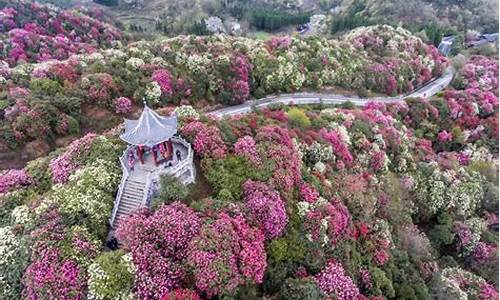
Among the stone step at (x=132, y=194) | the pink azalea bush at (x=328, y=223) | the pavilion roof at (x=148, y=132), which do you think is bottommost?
the pink azalea bush at (x=328, y=223)

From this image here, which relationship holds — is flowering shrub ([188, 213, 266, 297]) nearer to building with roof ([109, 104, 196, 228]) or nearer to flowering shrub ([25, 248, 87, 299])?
building with roof ([109, 104, 196, 228])

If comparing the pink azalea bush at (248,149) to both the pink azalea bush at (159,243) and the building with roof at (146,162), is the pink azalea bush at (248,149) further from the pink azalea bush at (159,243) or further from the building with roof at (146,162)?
the pink azalea bush at (159,243)

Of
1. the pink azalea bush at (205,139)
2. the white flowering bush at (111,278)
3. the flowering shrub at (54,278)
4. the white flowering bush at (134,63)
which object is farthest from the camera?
the white flowering bush at (134,63)

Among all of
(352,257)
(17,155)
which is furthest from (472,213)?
(17,155)

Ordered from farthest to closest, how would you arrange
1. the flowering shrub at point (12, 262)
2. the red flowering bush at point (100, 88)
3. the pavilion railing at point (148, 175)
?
the red flowering bush at point (100, 88) → the pavilion railing at point (148, 175) → the flowering shrub at point (12, 262)

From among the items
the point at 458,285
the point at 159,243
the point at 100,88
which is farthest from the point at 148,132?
the point at 458,285

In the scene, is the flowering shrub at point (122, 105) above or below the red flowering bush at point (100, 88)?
below

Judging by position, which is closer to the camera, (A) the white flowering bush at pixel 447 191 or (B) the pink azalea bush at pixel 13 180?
(B) the pink azalea bush at pixel 13 180

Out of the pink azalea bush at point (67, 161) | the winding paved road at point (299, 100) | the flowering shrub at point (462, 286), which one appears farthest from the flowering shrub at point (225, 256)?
the winding paved road at point (299, 100)

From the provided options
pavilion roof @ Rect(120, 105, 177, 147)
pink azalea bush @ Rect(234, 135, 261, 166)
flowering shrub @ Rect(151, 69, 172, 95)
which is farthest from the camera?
flowering shrub @ Rect(151, 69, 172, 95)

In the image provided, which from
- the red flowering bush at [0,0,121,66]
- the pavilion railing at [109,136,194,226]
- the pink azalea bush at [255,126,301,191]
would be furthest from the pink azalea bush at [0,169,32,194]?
the red flowering bush at [0,0,121,66]
